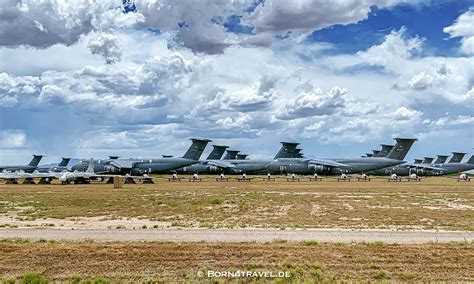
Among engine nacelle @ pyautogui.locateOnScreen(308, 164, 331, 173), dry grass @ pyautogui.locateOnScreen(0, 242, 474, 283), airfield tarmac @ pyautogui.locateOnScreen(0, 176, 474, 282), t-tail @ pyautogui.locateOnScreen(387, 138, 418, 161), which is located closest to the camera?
dry grass @ pyautogui.locateOnScreen(0, 242, 474, 283)

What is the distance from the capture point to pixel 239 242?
67.8 feet

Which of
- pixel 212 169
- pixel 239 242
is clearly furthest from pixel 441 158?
pixel 239 242

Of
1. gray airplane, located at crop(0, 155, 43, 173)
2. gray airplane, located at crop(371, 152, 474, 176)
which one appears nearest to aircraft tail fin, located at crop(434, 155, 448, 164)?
gray airplane, located at crop(371, 152, 474, 176)

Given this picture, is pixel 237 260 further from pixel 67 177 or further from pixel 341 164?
pixel 341 164

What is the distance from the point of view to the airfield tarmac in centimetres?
1589

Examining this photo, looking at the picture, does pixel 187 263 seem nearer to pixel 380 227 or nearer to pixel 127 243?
pixel 127 243

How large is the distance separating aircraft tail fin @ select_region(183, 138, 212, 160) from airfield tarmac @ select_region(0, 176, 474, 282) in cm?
8476

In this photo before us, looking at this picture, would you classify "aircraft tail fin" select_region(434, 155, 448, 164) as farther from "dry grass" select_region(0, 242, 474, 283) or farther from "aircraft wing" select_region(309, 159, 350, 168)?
"dry grass" select_region(0, 242, 474, 283)

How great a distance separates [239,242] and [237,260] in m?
3.79

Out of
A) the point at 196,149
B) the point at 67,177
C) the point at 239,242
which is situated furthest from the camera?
the point at 196,149

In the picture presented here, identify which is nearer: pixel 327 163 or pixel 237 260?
pixel 237 260

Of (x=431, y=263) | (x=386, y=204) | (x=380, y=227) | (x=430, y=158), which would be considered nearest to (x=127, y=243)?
(x=431, y=263)

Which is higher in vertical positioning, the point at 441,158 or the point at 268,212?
the point at 441,158

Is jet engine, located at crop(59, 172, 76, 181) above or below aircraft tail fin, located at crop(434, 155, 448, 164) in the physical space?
below
